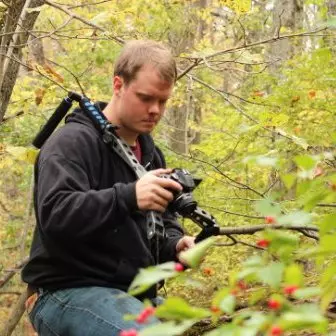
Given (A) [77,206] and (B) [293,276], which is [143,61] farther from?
(B) [293,276]

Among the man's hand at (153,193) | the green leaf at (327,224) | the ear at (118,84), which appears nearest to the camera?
the green leaf at (327,224)

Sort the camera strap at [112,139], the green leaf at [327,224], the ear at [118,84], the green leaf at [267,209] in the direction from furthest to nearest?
the ear at [118,84], the camera strap at [112,139], the green leaf at [327,224], the green leaf at [267,209]

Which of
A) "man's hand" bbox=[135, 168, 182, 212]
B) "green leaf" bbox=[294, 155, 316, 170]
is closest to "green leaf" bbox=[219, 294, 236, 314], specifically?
"green leaf" bbox=[294, 155, 316, 170]

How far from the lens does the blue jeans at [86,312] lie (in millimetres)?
2377

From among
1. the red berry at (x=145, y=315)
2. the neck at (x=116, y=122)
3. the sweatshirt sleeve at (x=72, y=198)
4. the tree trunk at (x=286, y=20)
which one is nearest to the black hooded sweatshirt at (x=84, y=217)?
the sweatshirt sleeve at (x=72, y=198)

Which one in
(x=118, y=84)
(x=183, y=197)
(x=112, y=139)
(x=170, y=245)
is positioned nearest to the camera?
(x=183, y=197)

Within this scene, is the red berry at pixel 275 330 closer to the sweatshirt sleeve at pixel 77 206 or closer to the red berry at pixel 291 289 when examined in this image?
the red berry at pixel 291 289

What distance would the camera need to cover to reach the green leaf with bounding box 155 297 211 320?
3.10 feet

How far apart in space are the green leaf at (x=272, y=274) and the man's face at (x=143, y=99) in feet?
5.89

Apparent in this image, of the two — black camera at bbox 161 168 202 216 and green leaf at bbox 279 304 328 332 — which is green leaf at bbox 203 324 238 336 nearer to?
green leaf at bbox 279 304 328 332

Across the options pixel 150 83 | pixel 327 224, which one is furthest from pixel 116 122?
pixel 327 224

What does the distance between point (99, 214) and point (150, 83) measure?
684mm

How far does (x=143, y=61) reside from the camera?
109 inches

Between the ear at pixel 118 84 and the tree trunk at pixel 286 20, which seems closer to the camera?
the ear at pixel 118 84
